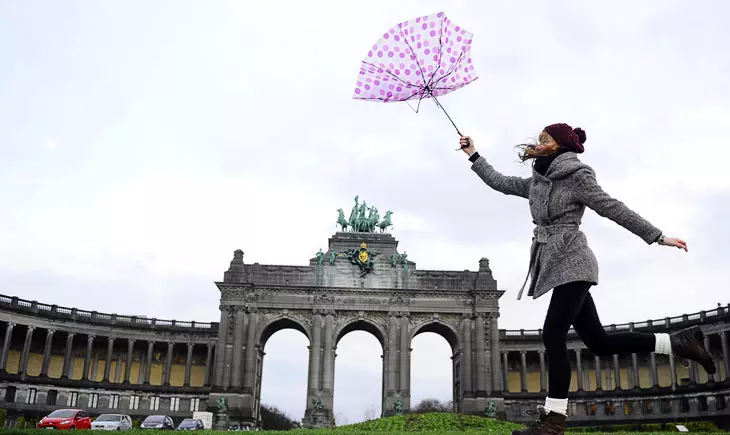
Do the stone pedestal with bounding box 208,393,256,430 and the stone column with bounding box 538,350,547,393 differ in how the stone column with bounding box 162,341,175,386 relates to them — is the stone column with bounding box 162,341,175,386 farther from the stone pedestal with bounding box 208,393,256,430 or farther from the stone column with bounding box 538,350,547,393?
the stone column with bounding box 538,350,547,393

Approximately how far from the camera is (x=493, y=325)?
74.9 metres

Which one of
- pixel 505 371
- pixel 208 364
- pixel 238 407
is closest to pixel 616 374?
pixel 505 371

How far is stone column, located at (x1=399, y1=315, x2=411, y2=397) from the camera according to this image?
72375mm

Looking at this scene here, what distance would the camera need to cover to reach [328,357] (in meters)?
73.2

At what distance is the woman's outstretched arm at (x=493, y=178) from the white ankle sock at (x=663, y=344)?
2363 millimetres

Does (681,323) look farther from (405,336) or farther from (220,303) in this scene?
(220,303)

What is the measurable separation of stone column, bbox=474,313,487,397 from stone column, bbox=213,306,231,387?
27786mm

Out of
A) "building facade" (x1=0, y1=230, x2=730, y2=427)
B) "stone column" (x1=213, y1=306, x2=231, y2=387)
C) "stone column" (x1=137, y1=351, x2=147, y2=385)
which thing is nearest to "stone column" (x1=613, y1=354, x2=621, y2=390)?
"building facade" (x1=0, y1=230, x2=730, y2=427)

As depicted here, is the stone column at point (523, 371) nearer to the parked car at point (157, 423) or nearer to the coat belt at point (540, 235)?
the parked car at point (157, 423)

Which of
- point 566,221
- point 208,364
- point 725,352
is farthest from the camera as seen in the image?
point 208,364

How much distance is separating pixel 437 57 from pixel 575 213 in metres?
3.61

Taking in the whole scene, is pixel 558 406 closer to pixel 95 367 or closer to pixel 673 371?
pixel 673 371

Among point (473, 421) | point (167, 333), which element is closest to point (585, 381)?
point (167, 333)

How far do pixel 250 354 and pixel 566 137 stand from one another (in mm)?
69149
